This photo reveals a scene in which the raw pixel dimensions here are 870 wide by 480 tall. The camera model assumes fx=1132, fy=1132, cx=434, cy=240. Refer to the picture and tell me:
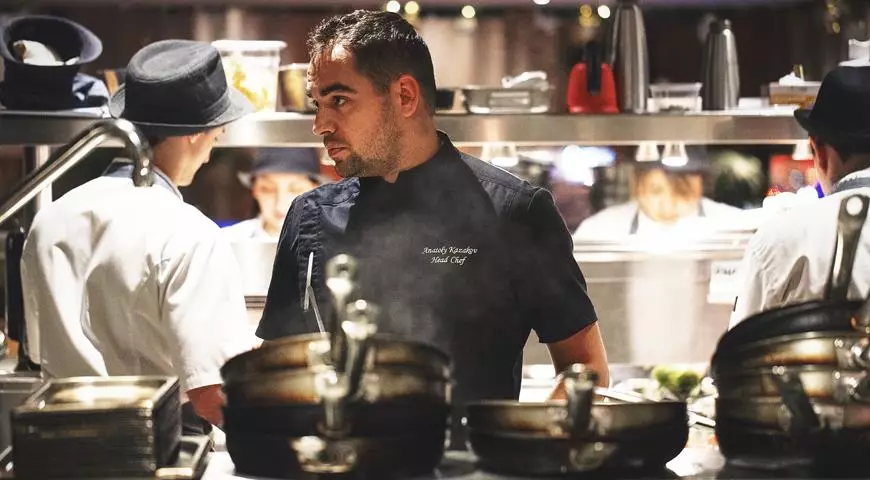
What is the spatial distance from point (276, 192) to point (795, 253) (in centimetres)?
348

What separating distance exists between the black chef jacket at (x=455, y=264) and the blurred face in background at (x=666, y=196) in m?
3.74

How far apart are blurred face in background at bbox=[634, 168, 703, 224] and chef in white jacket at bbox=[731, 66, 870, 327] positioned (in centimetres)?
310

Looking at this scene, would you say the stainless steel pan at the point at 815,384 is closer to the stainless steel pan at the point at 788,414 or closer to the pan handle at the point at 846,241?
the stainless steel pan at the point at 788,414

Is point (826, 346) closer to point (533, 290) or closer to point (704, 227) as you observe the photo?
point (533, 290)

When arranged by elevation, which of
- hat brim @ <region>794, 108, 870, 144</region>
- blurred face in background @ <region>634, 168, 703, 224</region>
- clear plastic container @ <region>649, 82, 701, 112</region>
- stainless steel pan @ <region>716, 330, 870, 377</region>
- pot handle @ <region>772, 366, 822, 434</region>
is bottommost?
blurred face in background @ <region>634, 168, 703, 224</region>

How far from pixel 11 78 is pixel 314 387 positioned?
2285 mm

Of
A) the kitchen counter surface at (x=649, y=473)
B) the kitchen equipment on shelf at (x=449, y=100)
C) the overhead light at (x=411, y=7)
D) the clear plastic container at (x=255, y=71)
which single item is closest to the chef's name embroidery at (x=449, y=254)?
the kitchen counter surface at (x=649, y=473)

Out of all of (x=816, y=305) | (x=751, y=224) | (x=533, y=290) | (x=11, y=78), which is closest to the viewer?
(x=816, y=305)

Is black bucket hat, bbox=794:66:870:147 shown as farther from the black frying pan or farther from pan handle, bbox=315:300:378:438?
pan handle, bbox=315:300:378:438

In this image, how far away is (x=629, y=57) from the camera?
3.49 metres

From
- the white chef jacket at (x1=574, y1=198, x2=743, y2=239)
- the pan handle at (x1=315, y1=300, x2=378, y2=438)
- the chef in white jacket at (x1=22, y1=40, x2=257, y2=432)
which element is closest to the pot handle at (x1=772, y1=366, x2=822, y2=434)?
the pan handle at (x1=315, y1=300, x2=378, y2=438)

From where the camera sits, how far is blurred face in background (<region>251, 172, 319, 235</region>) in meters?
5.86

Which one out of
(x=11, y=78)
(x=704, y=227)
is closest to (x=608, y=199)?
(x=704, y=227)

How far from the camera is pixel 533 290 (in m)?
2.57
